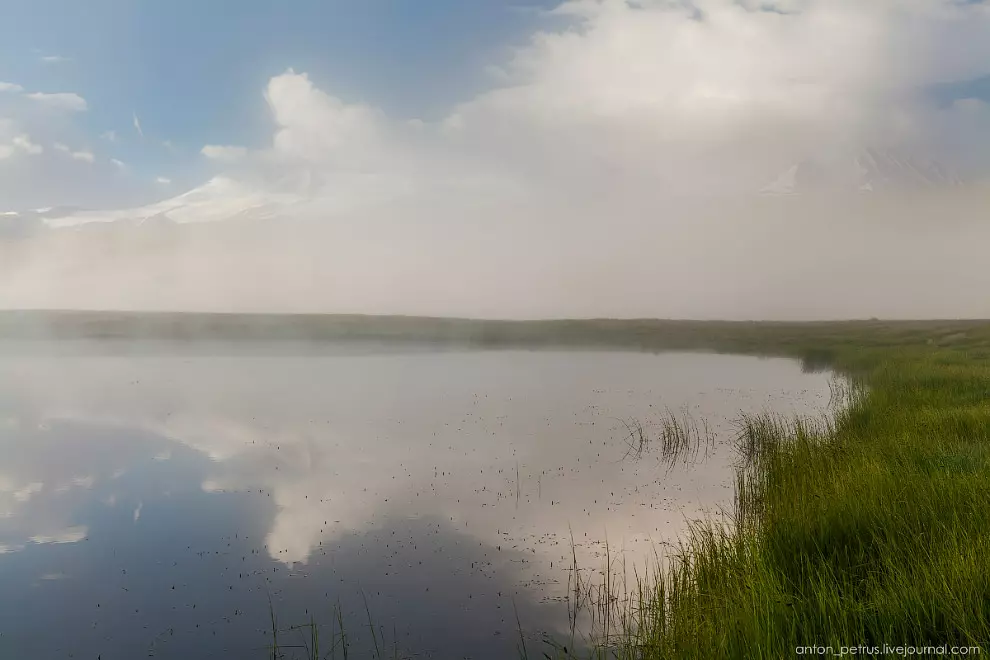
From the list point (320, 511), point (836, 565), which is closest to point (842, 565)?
point (836, 565)

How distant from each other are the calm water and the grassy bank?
5.95ft

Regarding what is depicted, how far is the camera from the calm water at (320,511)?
353 inches

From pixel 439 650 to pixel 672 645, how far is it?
309 cm

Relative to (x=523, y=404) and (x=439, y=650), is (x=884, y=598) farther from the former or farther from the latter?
(x=523, y=404)

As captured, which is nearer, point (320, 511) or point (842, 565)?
point (842, 565)

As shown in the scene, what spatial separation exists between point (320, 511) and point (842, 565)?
33.1ft

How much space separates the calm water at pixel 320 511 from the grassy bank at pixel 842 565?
5.95 ft

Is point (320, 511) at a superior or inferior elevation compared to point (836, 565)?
inferior

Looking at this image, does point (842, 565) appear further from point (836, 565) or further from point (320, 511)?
point (320, 511)

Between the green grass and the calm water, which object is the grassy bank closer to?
the green grass

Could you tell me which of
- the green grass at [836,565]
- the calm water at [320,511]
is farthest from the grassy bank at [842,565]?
the calm water at [320,511]

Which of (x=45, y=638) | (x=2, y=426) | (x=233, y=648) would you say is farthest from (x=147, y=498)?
(x=2, y=426)

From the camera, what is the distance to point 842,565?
7.24 meters

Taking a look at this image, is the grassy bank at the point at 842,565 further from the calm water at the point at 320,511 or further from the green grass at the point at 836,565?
the calm water at the point at 320,511
